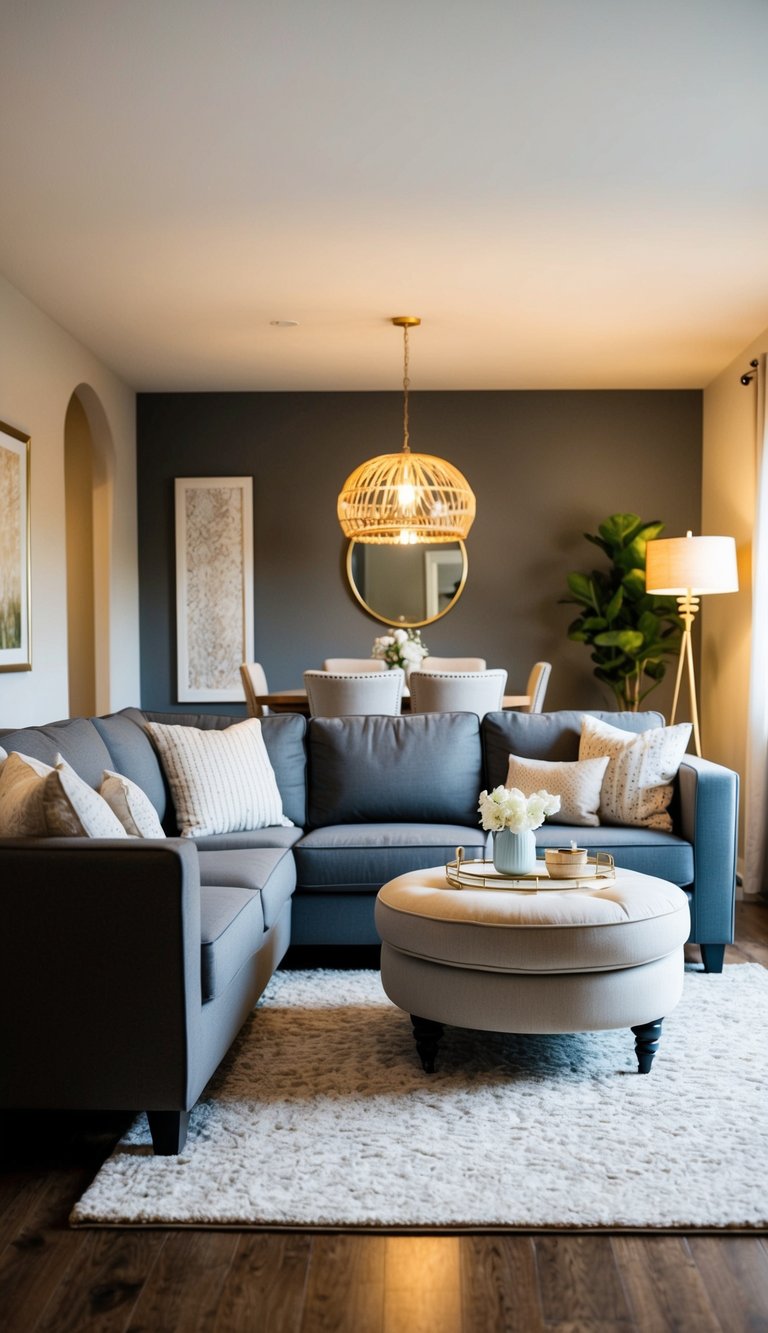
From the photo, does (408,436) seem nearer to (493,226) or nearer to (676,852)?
(493,226)

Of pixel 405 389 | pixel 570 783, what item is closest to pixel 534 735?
pixel 570 783

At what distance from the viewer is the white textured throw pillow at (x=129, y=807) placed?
318 cm

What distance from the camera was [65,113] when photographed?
364cm

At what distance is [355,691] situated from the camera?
535 cm

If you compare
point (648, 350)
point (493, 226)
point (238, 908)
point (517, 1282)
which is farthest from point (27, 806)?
point (648, 350)

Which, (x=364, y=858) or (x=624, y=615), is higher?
(x=624, y=615)

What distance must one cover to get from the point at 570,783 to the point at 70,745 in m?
1.82

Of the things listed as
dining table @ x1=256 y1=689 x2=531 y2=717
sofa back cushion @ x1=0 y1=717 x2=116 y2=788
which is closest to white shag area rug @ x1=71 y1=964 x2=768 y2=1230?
sofa back cushion @ x1=0 y1=717 x2=116 y2=788

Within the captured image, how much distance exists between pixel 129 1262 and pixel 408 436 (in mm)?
6070

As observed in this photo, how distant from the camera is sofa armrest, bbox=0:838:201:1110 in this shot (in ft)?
8.32

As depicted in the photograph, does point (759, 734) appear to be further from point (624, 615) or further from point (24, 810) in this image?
point (24, 810)

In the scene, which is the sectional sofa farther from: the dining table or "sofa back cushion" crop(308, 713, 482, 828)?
the dining table

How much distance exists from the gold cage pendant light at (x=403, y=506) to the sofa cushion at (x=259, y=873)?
2.68 meters

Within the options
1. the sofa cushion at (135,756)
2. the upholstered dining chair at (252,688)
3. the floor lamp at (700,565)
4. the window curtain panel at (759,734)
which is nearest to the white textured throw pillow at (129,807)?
the sofa cushion at (135,756)
